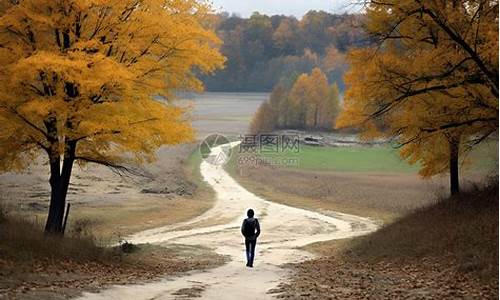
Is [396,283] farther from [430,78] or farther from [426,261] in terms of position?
[430,78]

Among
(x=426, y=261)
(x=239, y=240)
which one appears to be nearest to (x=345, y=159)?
(x=239, y=240)

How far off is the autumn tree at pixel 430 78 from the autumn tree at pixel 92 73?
225 inches

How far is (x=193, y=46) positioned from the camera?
58.4 ft

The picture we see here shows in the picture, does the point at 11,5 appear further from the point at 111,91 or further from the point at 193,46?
the point at 193,46

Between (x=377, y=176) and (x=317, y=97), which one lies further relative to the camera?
(x=317, y=97)

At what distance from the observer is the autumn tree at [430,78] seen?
1435cm

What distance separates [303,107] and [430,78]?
91757 mm

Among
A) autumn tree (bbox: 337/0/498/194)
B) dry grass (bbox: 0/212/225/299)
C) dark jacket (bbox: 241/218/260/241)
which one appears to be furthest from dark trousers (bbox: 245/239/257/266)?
autumn tree (bbox: 337/0/498/194)

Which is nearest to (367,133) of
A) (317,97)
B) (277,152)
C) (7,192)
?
(7,192)

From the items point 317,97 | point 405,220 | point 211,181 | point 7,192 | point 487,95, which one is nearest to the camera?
point 487,95

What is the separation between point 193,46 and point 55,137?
5083 mm

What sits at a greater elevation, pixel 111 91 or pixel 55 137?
pixel 111 91

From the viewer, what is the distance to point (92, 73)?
48.9ft

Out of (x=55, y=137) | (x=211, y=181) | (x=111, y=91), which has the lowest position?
(x=211, y=181)
